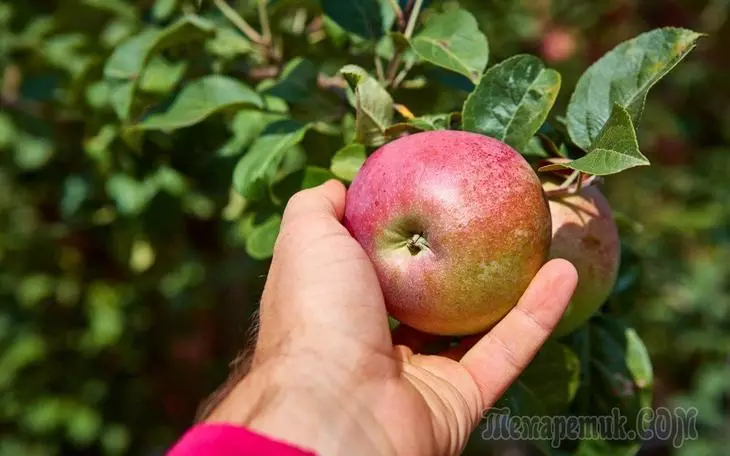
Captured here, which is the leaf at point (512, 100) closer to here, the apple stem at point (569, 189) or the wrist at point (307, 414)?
the apple stem at point (569, 189)

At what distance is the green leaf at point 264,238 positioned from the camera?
1.10 meters

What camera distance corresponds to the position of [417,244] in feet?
2.81

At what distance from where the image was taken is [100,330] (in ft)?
6.60

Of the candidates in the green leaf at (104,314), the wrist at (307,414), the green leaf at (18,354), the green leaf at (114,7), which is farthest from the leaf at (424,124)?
the green leaf at (18,354)

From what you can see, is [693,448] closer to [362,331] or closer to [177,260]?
[177,260]

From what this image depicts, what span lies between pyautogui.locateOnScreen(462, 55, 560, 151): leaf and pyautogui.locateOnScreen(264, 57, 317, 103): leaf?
325 millimetres

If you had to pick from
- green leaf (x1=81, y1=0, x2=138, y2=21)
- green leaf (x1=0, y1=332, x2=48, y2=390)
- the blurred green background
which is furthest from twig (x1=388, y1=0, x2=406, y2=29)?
green leaf (x1=0, y1=332, x2=48, y2=390)

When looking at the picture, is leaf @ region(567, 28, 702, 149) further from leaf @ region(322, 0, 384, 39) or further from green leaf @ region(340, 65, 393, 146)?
leaf @ region(322, 0, 384, 39)

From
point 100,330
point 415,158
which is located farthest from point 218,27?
point 100,330

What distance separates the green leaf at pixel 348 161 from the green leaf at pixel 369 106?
14 mm

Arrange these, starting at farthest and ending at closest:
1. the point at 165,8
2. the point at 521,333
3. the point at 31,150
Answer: the point at 31,150
the point at 165,8
the point at 521,333

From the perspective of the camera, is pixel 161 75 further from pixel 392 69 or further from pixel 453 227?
pixel 453 227

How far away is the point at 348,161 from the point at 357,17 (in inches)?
11.5

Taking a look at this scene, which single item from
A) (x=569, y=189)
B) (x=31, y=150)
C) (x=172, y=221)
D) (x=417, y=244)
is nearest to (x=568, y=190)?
(x=569, y=189)
